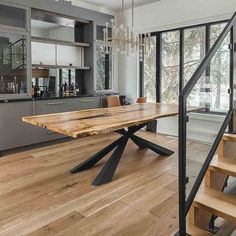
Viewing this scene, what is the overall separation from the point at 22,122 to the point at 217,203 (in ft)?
10.7

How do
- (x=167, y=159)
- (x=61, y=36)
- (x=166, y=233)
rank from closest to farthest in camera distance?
1. (x=166, y=233)
2. (x=167, y=159)
3. (x=61, y=36)

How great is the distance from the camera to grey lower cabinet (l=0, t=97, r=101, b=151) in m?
3.98

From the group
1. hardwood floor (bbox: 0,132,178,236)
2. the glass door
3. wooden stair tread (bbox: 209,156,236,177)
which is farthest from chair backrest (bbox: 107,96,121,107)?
wooden stair tread (bbox: 209,156,236,177)

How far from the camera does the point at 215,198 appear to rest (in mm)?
1983

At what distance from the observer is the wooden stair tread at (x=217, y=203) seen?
1809 millimetres

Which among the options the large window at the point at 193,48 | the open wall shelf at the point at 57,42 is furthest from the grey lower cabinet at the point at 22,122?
the large window at the point at 193,48

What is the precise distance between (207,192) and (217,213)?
237mm

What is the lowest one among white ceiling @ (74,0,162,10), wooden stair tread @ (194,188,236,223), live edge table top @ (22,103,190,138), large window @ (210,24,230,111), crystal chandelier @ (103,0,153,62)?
wooden stair tread @ (194,188,236,223)

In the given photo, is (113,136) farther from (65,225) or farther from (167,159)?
(65,225)

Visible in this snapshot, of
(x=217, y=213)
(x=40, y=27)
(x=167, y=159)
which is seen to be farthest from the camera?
(x=40, y=27)

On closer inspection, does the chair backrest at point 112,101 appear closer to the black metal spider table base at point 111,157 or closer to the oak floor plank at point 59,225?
the black metal spider table base at point 111,157

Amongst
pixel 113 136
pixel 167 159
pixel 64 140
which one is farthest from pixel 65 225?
pixel 113 136

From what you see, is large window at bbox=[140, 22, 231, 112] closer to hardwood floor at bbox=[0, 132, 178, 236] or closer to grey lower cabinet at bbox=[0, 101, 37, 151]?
hardwood floor at bbox=[0, 132, 178, 236]

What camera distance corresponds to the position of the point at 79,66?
5.44 m
